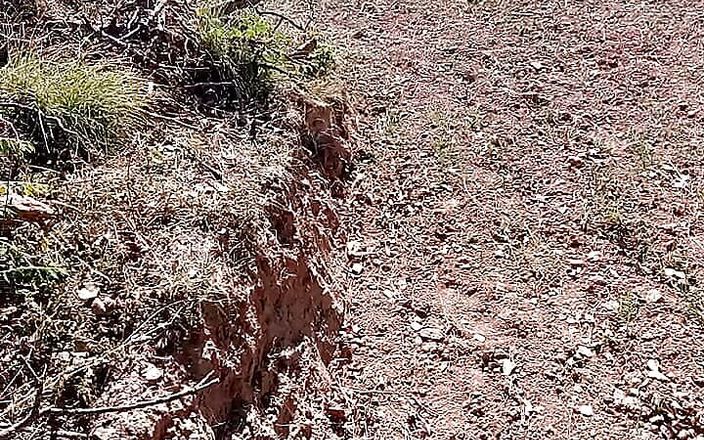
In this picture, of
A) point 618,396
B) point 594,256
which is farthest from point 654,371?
point 594,256

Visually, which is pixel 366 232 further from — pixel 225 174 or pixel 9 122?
pixel 9 122

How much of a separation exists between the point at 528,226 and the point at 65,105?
226 centimetres

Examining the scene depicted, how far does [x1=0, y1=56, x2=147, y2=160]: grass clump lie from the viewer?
2523 millimetres

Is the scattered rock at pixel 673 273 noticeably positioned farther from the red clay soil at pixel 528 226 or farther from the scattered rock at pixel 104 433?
the scattered rock at pixel 104 433

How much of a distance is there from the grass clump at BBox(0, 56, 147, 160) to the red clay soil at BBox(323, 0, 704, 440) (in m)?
1.26

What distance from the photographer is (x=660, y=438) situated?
2.54 metres

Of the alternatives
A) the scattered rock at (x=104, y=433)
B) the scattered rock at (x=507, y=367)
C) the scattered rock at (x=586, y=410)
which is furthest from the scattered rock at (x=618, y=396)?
the scattered rock at (x=104, y=433)

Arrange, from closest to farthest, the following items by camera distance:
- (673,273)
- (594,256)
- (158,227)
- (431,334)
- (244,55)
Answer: (158,227) → (431,334) → (673,273) → (594,256) → (244,55)

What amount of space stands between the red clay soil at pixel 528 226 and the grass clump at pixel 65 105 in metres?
1.26

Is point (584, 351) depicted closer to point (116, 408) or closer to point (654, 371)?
point (654, 371)

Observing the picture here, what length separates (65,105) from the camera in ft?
8.56

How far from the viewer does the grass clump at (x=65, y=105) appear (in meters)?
2.52

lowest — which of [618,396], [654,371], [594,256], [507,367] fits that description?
[507,367]

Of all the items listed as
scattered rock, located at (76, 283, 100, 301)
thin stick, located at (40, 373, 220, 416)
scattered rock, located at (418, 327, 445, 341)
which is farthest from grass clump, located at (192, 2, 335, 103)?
thin stick, located at (40, 373, 220, 416)
